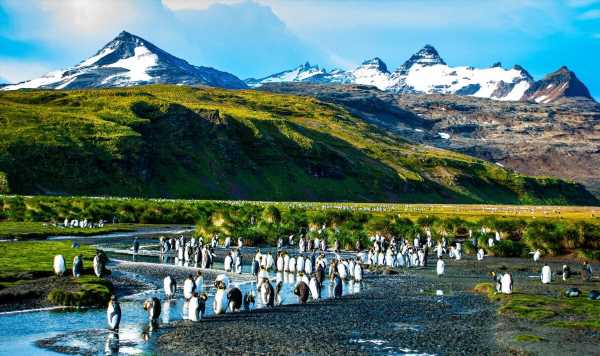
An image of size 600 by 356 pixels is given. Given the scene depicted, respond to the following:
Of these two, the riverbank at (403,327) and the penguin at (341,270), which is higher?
the penguin at (341,270)

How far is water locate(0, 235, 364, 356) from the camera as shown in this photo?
20.0m

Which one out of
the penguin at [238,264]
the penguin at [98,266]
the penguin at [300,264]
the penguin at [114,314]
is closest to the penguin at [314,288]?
the penguin at [238,264]

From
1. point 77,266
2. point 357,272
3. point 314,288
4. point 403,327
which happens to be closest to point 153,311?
point 403,327

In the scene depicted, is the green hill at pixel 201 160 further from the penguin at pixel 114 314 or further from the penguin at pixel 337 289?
the penguin at pixel 114 314

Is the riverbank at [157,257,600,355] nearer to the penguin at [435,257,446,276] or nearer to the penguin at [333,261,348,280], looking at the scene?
the penguin at [333,261,348,280]

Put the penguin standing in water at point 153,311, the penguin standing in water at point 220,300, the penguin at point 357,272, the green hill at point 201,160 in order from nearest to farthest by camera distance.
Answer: the penguin standing in water at point 153,311 < the penguin standing in water at point 220,300 < the penguin at point 357,272 < the green hill at point 201,160

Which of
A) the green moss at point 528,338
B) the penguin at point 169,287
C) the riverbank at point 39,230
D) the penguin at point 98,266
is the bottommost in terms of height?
the green moss at point 528,338

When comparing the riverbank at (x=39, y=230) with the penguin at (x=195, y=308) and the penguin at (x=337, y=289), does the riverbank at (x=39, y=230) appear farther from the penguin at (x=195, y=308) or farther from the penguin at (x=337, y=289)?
the penguin at (x=195, y=308)

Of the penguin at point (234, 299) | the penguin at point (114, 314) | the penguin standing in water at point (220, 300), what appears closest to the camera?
the penguin at point (114, 314)

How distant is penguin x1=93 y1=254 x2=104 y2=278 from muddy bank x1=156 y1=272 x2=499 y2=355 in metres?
9.49

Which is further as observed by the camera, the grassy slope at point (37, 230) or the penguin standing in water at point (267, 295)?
the grassy slope at point (37, 230)

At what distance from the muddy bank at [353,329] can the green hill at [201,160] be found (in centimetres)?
8951

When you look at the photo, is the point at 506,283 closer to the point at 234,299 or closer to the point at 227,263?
the point at 234,299

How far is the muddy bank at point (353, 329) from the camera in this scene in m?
20.2
